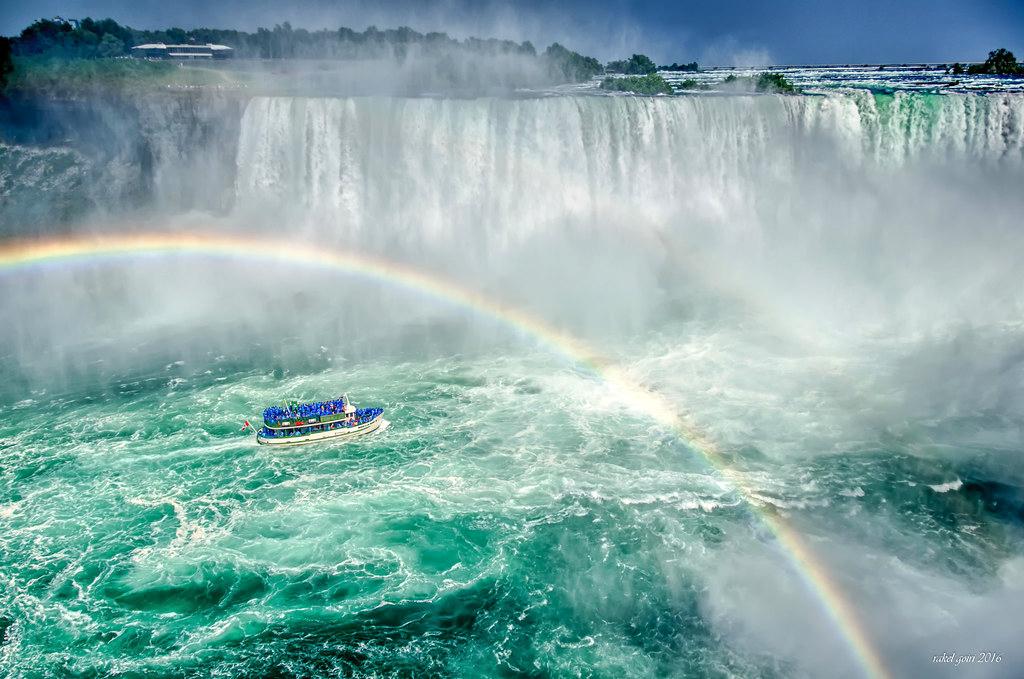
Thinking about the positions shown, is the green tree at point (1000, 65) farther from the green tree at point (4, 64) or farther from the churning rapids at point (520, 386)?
the green tree at point (4, 64)

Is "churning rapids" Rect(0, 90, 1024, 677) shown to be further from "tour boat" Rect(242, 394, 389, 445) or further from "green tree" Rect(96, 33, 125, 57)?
"green tree" Rect(96, 33, 125, 57)

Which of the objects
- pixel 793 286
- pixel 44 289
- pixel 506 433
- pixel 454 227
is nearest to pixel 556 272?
pixel 454 227

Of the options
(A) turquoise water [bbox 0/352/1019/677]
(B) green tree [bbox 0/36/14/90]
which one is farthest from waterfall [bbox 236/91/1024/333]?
(A) turquoise water [bbox 0/352/1019/677]

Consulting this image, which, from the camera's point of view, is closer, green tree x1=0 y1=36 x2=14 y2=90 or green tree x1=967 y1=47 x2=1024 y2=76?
green tree x1=0 y1=36 x2=14 y2=90

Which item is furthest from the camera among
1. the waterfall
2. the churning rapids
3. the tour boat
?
the waterfall

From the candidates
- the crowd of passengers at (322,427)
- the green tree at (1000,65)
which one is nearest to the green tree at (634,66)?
the green tree at (1000,65)

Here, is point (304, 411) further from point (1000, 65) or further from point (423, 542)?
point (1000, 65)
